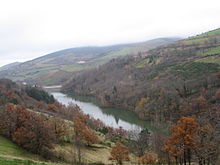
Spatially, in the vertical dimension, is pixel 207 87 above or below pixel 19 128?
below

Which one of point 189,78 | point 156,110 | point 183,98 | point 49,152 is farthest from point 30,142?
point 189,78

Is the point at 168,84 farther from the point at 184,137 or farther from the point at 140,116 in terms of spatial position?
the point at 184,137

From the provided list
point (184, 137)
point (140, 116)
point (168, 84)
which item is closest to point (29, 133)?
point (184, 137)

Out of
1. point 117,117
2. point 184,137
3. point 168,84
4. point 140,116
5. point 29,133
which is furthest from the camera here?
point 168,84

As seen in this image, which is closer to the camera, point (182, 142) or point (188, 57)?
point (182, 142)

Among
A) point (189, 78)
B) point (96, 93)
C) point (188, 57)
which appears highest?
point (188, 57)

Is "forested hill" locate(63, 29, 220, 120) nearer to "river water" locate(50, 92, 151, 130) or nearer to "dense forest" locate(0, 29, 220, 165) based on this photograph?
"dense forest" locate(0, 29, 220, 165)

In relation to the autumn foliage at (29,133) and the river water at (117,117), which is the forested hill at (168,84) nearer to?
the river water at (117,117)

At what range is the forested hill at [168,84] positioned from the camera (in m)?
99.1

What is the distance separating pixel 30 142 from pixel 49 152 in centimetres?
326

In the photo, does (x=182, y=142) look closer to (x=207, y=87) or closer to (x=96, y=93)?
(x=207, y=87)

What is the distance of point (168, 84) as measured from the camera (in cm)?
12094

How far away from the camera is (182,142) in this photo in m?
33.7

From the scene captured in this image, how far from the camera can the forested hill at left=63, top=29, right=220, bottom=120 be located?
325 ft
